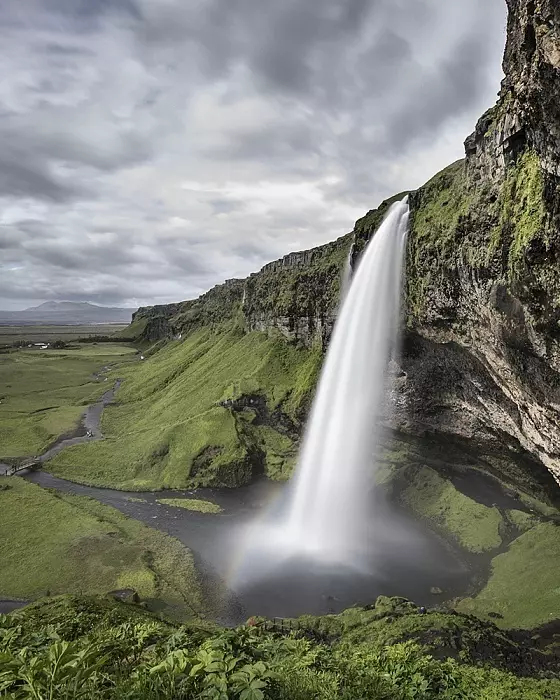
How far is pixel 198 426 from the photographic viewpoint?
49.0 meters

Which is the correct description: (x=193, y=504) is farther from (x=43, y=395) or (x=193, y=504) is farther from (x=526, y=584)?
(x=43, y=395)

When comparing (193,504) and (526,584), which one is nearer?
(526,584)

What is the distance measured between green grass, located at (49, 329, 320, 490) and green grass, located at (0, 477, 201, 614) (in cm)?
829

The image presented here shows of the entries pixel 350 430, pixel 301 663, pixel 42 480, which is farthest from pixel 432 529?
pixel 42 480

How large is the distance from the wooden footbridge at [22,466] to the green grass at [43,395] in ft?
10.7

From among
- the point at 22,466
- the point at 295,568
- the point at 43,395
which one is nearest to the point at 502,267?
the point at 295,568

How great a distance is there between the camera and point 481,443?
107 feet

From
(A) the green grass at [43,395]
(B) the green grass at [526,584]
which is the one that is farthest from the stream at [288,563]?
(A) the green grass at [43,395]

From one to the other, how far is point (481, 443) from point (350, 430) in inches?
422

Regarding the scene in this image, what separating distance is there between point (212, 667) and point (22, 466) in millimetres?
49394

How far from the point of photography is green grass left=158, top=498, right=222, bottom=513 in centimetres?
3759

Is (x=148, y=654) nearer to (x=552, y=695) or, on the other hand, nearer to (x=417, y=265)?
(x=552, y=695)

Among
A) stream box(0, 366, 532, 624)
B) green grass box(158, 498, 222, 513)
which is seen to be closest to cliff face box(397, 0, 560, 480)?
stream box(0, 366, 532, 624)

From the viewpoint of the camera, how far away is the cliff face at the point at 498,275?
53.3ft
